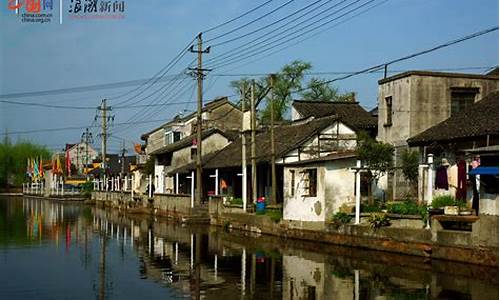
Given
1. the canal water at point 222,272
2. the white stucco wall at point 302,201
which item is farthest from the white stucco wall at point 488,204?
the white stucco wall at point 302,201

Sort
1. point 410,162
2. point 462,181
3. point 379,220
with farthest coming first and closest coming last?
1. point 410,162
2. point 379,220
3. point 462,181

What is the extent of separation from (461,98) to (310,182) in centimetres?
913

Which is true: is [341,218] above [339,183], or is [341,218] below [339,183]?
below

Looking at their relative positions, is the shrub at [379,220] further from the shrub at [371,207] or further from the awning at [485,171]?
the awning at [485,171]

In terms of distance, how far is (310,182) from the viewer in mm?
28141

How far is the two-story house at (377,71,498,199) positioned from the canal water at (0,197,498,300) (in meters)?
7.68

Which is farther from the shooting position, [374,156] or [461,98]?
[461,98]

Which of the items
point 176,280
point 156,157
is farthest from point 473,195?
point 156,157

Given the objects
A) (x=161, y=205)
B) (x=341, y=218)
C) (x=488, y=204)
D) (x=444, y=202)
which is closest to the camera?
(x=488, y=204)

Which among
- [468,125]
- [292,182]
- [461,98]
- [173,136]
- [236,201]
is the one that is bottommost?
[236,201]

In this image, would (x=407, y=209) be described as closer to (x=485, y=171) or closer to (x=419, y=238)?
(x=419, y=238)

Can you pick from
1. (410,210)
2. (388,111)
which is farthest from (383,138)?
(410,210)

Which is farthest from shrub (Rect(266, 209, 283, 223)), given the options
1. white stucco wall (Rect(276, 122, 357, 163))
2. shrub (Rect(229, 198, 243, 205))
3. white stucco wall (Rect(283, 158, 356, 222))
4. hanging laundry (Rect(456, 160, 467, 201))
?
hanging laundry (Rect(456, 160, 467, 201))

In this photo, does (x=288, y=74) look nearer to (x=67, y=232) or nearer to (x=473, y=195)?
(x=67, y=232)
